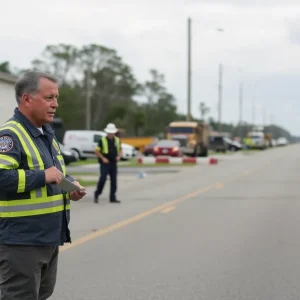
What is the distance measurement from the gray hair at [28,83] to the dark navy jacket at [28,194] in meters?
0.12

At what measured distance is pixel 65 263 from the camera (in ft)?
27.8

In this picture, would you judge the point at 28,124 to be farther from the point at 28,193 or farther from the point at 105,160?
the point at 105,160

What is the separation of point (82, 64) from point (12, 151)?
9842cm

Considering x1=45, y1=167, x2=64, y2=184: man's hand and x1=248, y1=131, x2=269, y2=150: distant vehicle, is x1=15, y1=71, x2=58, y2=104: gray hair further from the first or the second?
x1=248, y1=131, x2=269, y2=150: distant vehicle

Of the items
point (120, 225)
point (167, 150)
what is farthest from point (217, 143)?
point (120, 225)

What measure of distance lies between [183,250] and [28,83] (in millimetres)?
5783

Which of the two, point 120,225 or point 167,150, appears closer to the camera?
point 120,225

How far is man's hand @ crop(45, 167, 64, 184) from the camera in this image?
152 inches

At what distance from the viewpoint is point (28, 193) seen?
154 inches

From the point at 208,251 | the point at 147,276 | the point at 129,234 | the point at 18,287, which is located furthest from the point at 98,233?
the point at 18,287

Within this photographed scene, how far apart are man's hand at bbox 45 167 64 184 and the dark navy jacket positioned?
0.03 meters

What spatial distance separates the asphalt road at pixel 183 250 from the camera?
711cm

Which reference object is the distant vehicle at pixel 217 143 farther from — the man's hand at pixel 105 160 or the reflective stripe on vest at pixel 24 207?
the reflective stripe on vest at pixel 24 207

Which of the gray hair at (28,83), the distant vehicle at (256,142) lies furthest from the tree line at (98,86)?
the gray hair at (28,83)
